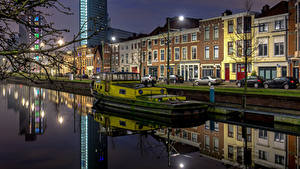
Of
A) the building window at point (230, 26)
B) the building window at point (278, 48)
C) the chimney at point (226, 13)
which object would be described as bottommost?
the building window at point (278, 48)

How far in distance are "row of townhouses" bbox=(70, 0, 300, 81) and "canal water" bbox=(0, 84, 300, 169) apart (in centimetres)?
1488

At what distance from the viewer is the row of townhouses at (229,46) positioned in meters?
37.0

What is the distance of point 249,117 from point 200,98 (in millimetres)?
5846

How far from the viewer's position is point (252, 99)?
62.5 ft

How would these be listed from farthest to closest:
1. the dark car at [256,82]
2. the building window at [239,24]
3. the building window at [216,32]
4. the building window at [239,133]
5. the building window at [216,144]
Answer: the building window at [216,32]
the building window at [239,24]
the dark car at [256,82]
the building window at [239,133]
the building window at [216,144]

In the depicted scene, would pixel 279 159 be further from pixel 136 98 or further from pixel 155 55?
pixel 155 55

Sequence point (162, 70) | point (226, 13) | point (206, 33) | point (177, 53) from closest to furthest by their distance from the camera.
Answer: point (226, 13) → point (206, 33) → point (177, 53) → point (162, 70)

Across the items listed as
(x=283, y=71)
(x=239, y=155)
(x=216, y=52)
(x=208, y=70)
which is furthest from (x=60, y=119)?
(x=216, y=52)

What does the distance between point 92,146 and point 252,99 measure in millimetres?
12379

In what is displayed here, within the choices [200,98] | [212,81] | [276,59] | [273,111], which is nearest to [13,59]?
→ [273,111]

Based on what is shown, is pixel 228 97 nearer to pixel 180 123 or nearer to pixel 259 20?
pixel 180 123

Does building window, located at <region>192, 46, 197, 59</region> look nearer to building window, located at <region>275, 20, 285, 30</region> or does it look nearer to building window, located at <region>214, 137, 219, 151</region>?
building window, located at <region>275, 20, 285, 30</region>

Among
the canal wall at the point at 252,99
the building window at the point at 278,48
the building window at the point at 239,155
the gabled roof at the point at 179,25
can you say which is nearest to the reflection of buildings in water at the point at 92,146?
the building window at the point at 239,155

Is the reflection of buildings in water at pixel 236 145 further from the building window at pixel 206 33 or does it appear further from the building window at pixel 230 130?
Result: the building window at pixel 206 33
